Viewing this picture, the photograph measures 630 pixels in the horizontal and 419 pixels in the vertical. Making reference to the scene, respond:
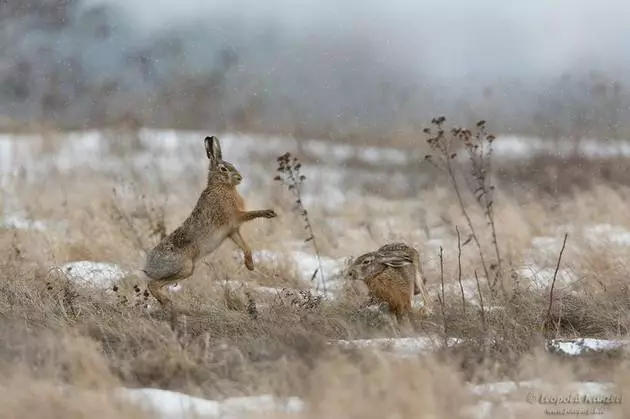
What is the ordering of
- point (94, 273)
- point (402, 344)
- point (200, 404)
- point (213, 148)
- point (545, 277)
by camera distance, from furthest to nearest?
point (94, 273) → point (545, 277) → point (213, 148) → point (402, 344) → point (200, 404)

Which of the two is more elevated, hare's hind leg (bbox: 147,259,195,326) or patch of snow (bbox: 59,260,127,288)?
patch of snow (bbox: 59,260,127,288)

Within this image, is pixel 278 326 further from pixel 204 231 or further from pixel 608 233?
pixel 608 233

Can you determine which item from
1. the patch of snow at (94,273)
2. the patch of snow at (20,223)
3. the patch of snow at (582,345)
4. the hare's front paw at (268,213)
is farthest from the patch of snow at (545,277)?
the patch of snow at (20,223)

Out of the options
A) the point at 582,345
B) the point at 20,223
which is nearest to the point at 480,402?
the point at 582,345

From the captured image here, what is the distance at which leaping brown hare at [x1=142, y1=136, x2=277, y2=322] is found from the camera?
6797 millimetres

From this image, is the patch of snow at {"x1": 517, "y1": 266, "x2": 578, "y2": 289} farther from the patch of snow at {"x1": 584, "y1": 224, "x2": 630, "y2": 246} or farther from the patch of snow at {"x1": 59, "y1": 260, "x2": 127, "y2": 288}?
the patch of snow at {"x1": 59, "y1": 260, "x2": 127, "y2": 288}

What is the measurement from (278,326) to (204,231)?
3.40 ft

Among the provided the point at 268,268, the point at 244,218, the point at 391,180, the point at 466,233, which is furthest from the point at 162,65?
the point at 244,218

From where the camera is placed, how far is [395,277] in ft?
22.5

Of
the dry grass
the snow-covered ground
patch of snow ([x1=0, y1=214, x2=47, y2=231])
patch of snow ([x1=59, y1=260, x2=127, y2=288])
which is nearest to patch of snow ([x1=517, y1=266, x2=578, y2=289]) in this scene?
the dry grass

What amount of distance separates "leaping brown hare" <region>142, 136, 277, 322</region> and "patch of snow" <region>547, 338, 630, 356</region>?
1.97 meters

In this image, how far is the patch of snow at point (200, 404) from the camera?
4465mm

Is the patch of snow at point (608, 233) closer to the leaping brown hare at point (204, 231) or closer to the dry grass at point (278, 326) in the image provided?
the dry grass at point (278, 326)

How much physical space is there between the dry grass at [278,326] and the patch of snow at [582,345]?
0.41 ft
